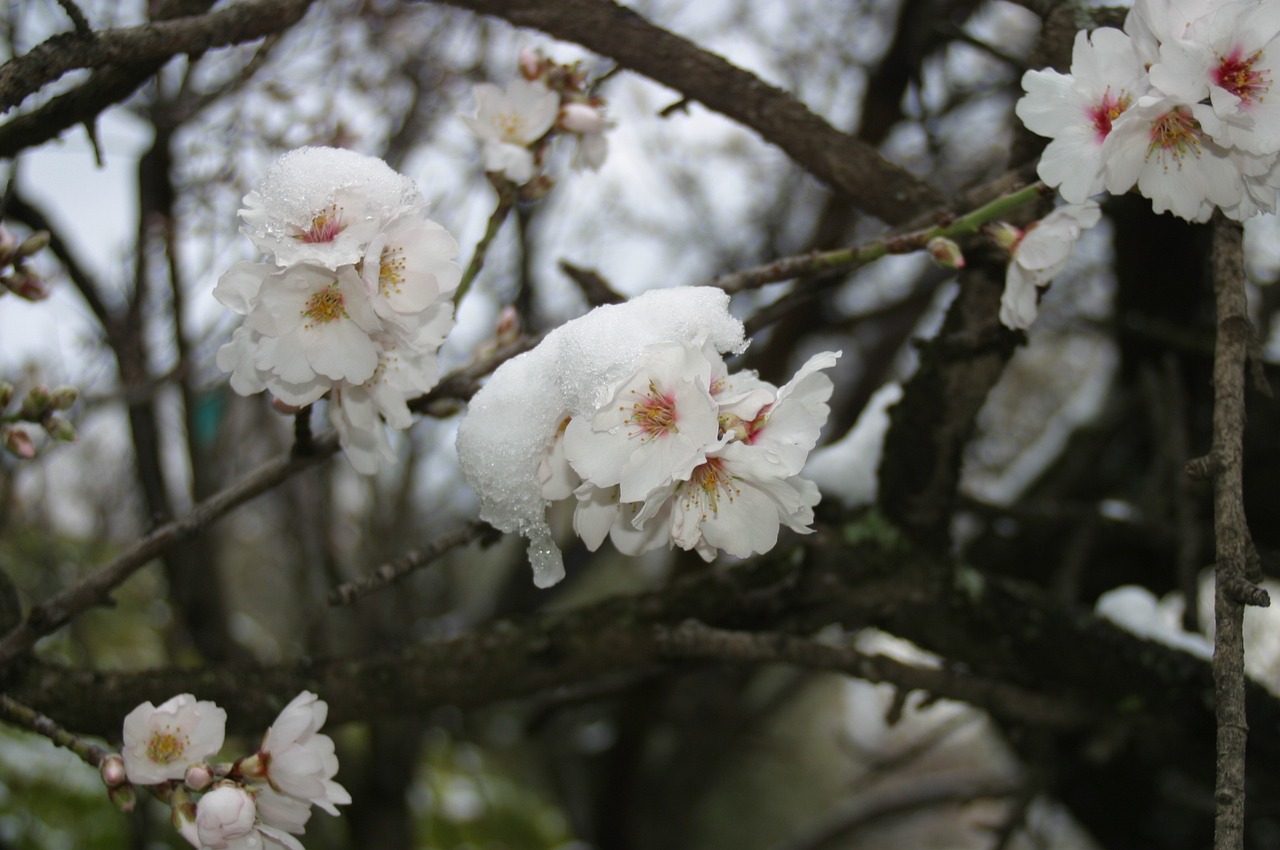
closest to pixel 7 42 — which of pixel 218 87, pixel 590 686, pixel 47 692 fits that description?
pixel 218 87

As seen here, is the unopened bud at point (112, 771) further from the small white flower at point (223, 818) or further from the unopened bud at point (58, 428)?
the unopened bud at point (58, 428)

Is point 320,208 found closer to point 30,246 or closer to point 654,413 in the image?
point 654,413

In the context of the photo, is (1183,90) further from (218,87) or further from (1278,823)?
(218,87)

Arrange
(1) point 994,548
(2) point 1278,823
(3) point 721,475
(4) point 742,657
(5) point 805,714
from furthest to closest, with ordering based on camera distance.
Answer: (5) point 805,714
(1) point 994,548
(2) point 1278,823
(4) point 742,657
(3) point 721,475

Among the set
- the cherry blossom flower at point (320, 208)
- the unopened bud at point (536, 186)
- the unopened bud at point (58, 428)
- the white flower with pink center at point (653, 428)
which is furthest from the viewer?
the unopened bud at point (536, 186)

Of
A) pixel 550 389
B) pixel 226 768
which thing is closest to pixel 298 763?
pixel 226 768

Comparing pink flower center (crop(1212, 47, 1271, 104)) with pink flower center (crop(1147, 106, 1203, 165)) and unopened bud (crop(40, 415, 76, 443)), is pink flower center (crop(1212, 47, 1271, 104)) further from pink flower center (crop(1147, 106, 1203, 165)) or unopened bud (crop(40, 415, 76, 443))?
unopened bud (crop(40, 415, 76, 443))

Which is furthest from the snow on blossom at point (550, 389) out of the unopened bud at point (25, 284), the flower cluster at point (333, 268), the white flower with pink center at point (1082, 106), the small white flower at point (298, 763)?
the unopened bud at point (25, 284)
